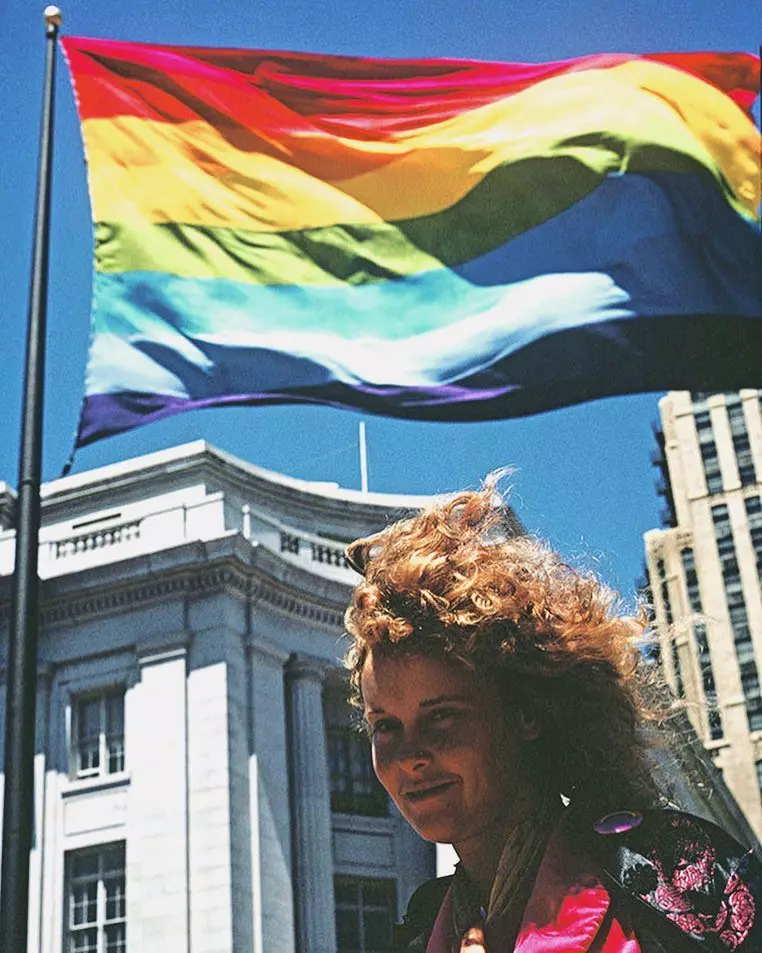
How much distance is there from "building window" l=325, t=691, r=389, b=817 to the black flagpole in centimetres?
1797

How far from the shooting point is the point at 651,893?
2432 millimetres

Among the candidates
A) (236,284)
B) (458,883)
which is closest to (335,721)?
(236,284)

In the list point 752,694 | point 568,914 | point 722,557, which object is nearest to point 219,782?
point 568,914

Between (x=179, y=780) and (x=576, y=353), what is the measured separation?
54.1 feet

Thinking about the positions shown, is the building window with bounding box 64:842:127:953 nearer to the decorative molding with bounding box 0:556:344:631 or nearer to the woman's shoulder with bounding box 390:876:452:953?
the decorative molding with bounding box 0:556:344:631

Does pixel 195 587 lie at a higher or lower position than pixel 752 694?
lower

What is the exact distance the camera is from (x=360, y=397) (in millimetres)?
13055

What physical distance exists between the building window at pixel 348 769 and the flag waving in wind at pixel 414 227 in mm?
16538

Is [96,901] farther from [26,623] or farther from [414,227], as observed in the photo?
[26,623]

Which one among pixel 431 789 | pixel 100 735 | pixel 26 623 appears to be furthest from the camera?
pixel 100 735

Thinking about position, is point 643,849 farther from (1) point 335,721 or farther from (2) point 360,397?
(1) point 335,721

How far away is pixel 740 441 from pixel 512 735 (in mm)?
100691

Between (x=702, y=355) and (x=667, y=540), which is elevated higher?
(x=667, y=540)

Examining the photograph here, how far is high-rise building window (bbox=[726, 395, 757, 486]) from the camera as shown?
99062mm
